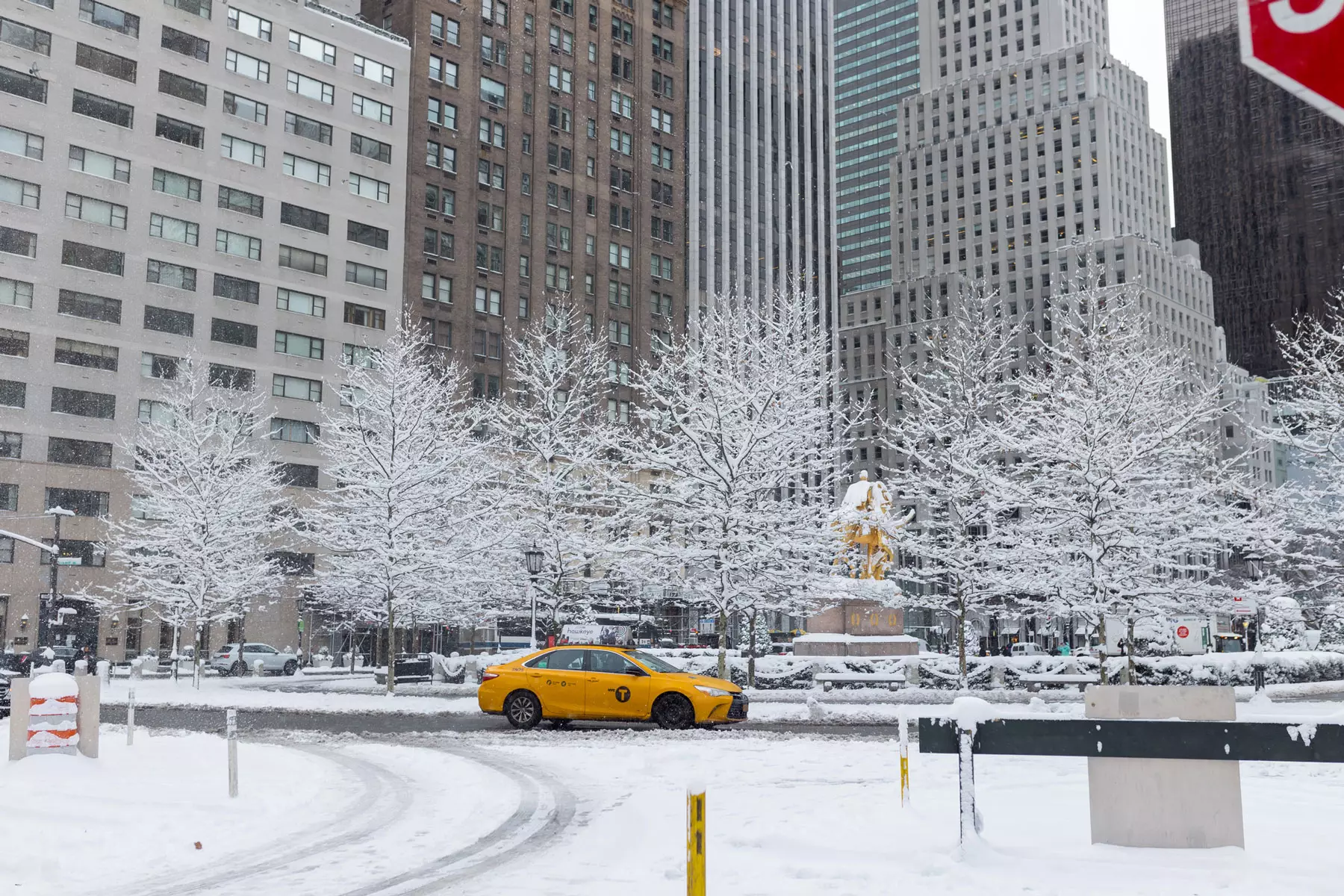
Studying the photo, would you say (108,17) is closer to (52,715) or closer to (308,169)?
(308,169)

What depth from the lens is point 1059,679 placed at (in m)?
31.0

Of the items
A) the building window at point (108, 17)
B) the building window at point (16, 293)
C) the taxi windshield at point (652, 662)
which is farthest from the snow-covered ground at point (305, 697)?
the building window at point (108, 17)

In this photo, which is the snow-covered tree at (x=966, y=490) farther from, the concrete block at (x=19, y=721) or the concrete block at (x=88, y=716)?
the concrete block at (x=19, y=721)

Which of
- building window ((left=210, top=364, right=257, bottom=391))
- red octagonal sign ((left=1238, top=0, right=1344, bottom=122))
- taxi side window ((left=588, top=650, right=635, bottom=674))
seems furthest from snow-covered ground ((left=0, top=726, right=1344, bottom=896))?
building window ((left=210, top=364, right=257, bottom=391))

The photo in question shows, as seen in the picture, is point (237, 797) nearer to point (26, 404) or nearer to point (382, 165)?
point (26, 404)

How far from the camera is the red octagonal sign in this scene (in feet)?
8.64

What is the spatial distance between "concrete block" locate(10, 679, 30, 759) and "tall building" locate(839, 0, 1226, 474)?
12637cm

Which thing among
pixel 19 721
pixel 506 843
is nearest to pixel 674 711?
pixel 19 721

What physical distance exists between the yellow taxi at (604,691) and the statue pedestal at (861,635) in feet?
48.0

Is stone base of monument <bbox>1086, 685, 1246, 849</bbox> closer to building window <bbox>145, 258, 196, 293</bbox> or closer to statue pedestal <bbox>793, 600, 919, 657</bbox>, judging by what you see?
statue pedestal <bbox>793, 600, 919, 657</bbox>

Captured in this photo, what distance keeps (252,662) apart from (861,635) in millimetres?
32037

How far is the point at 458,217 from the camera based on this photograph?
85188 millimetres

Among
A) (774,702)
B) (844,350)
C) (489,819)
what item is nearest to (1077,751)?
(489,819)

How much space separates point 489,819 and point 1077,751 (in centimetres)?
586
